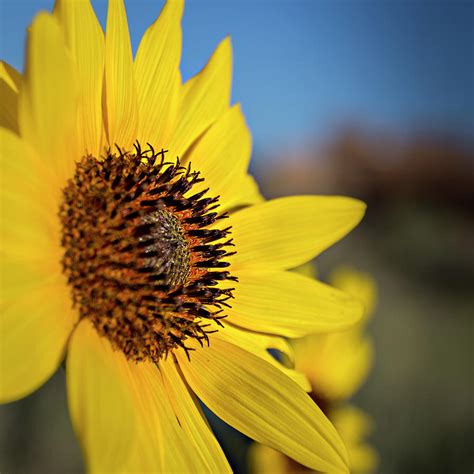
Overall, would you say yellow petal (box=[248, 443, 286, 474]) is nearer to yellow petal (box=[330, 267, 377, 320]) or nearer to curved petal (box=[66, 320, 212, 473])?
yellow petal (box=[330, 267, 377, 320])

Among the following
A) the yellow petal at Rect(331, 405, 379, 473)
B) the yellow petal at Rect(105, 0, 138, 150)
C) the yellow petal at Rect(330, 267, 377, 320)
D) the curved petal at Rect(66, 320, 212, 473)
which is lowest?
the yellow petal at Rect(331, 405, 379, 473)

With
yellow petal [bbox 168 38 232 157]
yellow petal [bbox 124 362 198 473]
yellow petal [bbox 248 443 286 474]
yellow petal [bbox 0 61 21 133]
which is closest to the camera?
yellow petal [bbox 124 362 198 473]

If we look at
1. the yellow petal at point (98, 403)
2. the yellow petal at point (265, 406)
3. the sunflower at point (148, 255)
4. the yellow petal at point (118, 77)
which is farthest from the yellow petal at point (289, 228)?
the yellow petal at point (98, 403)

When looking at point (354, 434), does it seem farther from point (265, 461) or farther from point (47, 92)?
point (47, 92)

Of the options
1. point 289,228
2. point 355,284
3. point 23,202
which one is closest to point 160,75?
point 289,228

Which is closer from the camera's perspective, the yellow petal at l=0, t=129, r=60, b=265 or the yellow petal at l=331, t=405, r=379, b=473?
Result: the yellow petal at l=0, t=129, r=60, b=265

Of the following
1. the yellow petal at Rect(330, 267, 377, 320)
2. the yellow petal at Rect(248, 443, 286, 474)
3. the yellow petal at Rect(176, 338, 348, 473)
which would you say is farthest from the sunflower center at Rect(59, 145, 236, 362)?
the yellow petal at Rect(330, 267, 377, 320)

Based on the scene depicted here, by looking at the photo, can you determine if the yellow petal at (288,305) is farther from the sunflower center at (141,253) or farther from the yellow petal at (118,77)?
the yellow petal at (118,77)
